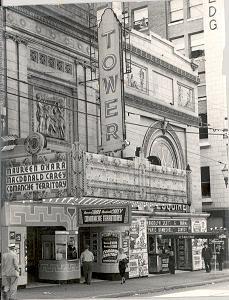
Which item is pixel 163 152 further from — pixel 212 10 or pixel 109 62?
pixel 212 10

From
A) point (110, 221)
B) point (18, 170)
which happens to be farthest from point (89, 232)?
point (18, 170)

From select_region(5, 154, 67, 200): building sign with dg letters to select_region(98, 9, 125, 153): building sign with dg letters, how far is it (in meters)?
1.13

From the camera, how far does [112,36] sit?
16859mm

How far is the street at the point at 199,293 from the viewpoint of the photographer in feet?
49.5

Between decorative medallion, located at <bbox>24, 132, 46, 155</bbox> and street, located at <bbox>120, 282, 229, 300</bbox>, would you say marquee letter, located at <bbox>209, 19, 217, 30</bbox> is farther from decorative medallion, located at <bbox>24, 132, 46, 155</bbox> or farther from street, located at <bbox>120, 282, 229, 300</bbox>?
street, located at <bbox>120, 282, 229, 300</bbox>

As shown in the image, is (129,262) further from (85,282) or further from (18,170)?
(18,170)

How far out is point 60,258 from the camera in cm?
1811

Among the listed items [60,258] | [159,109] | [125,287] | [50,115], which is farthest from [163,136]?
[60,258]

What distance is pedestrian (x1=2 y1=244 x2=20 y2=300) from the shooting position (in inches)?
604


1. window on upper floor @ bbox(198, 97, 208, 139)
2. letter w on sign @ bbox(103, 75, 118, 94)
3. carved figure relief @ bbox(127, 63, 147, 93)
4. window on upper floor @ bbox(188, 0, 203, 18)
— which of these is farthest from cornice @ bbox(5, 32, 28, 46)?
window on upper floor @ bbox(198, 97, 208, 139)

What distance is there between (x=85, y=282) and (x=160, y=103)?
414 cm

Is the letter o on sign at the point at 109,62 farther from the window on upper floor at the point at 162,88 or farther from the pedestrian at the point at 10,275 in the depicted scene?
the pedestrian at the point at 10,275

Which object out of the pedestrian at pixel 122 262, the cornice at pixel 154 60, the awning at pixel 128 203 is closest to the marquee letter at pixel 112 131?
the awning at pixel 128 203

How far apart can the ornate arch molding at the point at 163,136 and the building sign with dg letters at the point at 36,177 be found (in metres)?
2.11
